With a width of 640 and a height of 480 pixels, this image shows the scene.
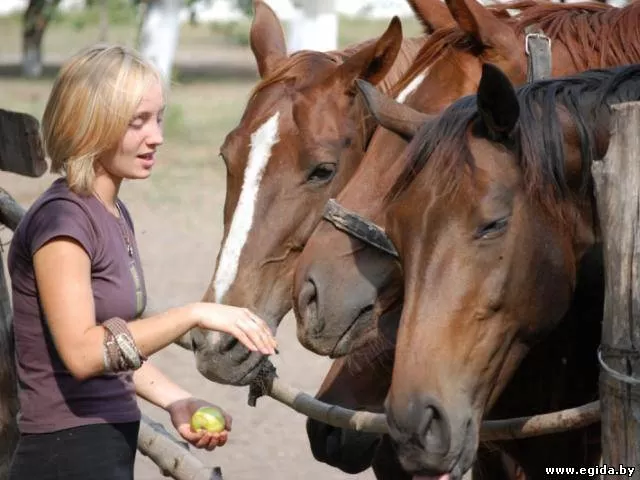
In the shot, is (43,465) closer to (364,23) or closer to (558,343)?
(558,343)

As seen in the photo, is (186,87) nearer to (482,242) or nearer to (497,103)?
(497,103)

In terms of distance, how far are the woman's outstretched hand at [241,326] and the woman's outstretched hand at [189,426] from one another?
1.22ft

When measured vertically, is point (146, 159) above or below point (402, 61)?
above

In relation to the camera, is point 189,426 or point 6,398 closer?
point 189,426

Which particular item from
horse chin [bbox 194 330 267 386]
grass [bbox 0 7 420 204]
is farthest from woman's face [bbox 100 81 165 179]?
grass [bbox 0 7 420 204]

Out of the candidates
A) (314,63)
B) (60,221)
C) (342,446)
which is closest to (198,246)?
(314,63)

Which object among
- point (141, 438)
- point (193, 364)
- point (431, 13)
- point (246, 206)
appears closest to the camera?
point (246, 206)

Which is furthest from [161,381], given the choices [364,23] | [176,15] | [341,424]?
[364,23]

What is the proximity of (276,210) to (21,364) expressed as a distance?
125 centimetres

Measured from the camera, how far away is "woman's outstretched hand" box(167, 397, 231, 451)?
3.04 meters

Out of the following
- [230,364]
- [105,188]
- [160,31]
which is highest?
[105,188]

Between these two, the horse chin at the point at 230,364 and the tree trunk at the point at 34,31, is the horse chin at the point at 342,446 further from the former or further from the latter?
the tree trunk at the point at 34,31

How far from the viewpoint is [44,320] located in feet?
9.87

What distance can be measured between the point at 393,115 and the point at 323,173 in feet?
2.99
